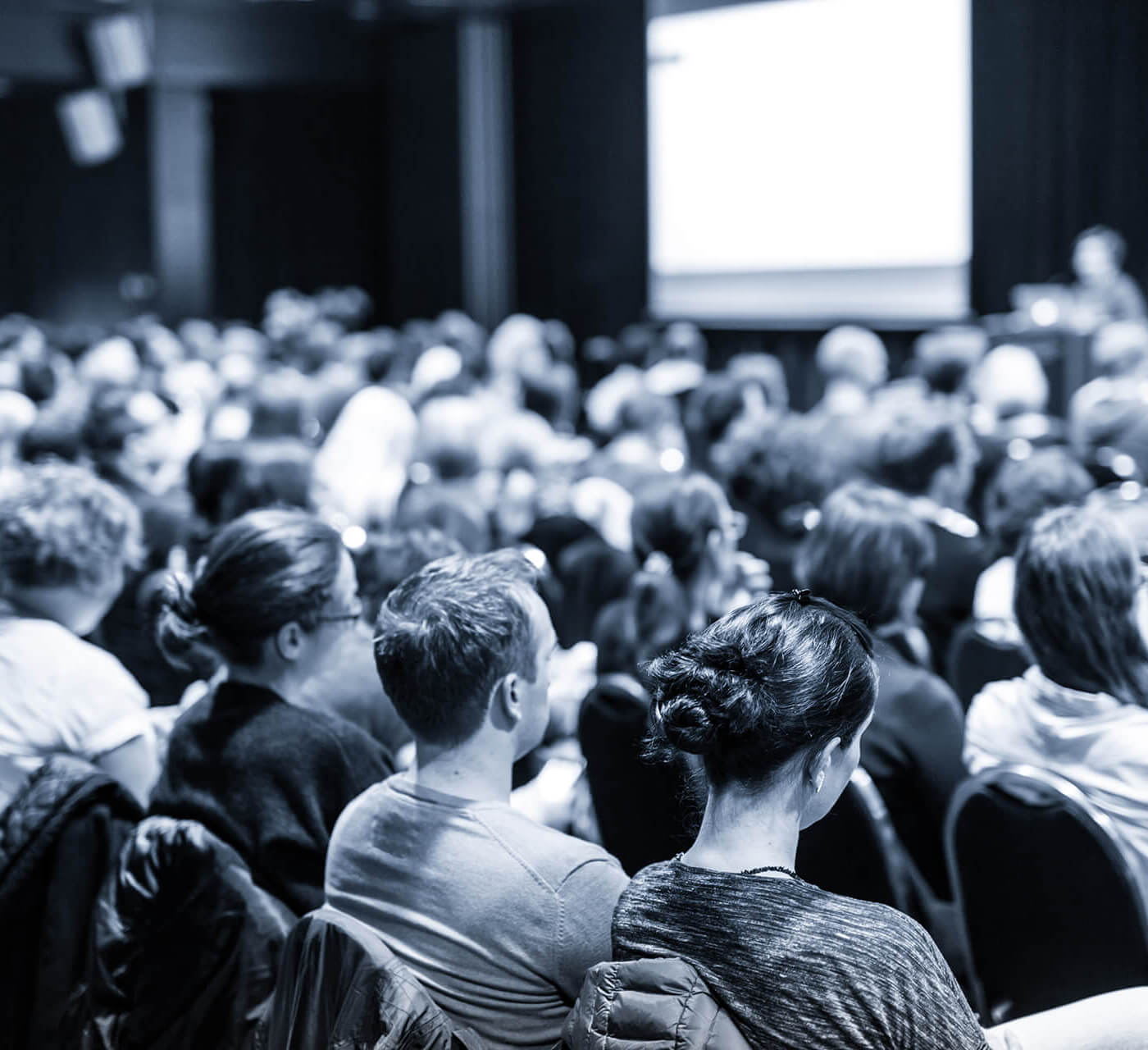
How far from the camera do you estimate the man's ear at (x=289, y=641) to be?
7.52ft

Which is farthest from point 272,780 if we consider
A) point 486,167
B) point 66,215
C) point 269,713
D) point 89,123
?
point 66,215

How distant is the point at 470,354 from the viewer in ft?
29.1

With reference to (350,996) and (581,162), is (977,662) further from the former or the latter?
(581,162)

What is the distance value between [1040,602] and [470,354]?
22.0 ft

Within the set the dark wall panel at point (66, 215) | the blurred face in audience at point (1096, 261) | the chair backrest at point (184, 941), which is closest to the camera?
the chair backrest at point (184, 941)

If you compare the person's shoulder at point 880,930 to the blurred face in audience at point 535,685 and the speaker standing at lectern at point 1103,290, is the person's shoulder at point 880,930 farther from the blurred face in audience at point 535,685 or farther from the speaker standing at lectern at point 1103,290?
the speaker standing at lectern at point 1103,290

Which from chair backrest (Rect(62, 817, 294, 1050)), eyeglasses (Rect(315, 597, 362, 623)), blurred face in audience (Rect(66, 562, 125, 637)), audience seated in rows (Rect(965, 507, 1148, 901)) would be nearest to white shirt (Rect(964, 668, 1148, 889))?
audience seated in rows (Rect(965, 507, 1148, 901))

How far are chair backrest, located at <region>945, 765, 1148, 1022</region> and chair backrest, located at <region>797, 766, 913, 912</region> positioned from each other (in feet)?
0.32

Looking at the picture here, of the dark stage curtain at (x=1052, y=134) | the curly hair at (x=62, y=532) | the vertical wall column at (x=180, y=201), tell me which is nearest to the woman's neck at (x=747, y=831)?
the curly hair at (x=62, y=532)

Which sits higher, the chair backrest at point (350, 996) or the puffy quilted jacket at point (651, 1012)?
the puffy quilted jacket at point (651, 1012)

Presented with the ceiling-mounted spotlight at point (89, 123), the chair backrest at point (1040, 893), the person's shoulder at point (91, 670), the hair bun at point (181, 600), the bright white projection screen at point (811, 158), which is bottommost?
the chair backrest at point (1040, 893)

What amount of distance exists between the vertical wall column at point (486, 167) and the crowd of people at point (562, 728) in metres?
10.4

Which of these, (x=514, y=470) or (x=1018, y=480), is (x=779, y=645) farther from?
(x=514, y=470)

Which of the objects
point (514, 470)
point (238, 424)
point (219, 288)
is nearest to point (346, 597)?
point (514, 470)
